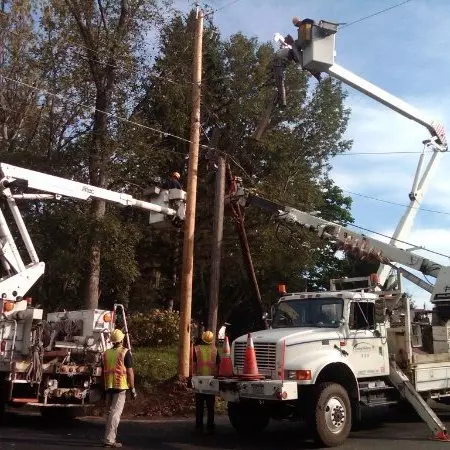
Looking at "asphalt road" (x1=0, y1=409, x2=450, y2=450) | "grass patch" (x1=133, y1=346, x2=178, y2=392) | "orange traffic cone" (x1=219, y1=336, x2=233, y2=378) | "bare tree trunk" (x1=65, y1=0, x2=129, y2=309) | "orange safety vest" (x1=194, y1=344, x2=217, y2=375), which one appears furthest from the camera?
"bare tree trunk" (x1=65, y1=0, x2=129, y2=309)

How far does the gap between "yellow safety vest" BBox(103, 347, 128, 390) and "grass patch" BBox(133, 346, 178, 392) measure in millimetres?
4755

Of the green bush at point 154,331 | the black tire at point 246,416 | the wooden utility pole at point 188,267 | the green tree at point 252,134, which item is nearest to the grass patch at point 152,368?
the wooden utility pole at point 188,267

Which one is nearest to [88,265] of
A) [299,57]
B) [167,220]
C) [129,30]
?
[167,220]

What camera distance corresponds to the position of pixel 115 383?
9.38 metres

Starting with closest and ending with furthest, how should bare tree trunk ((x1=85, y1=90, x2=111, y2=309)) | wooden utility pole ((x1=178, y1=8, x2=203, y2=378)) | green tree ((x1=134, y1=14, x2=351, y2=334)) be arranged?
1. wooden utility pole ((x1=178, y1=8, x2=203, y2=378))
2. bare tree trunk ((x1=85, y1=90, x2=111, y2=309))
3. green tree ((x1=134, y1=14, x2=351, y2=334))

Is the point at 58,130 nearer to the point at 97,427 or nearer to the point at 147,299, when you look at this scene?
the point at 147,299

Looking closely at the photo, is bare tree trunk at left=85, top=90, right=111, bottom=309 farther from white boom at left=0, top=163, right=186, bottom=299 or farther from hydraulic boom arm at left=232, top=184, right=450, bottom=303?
white boom at left=0, top=163, right=186, bottom=299

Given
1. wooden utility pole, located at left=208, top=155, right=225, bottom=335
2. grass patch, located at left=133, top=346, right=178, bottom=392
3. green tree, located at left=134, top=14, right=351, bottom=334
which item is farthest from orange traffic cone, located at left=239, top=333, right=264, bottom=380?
green tree, located at left=134, top=14, right=351, bottom=334

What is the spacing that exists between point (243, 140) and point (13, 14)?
417 inches

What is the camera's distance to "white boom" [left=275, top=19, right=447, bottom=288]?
12594mm

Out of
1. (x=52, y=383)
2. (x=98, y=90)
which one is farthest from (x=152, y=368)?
(x=98, y=90)

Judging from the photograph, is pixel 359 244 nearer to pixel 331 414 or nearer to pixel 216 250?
pixel 216 250

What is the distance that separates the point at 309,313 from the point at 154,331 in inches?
434

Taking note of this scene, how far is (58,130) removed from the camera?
74.8 ft
